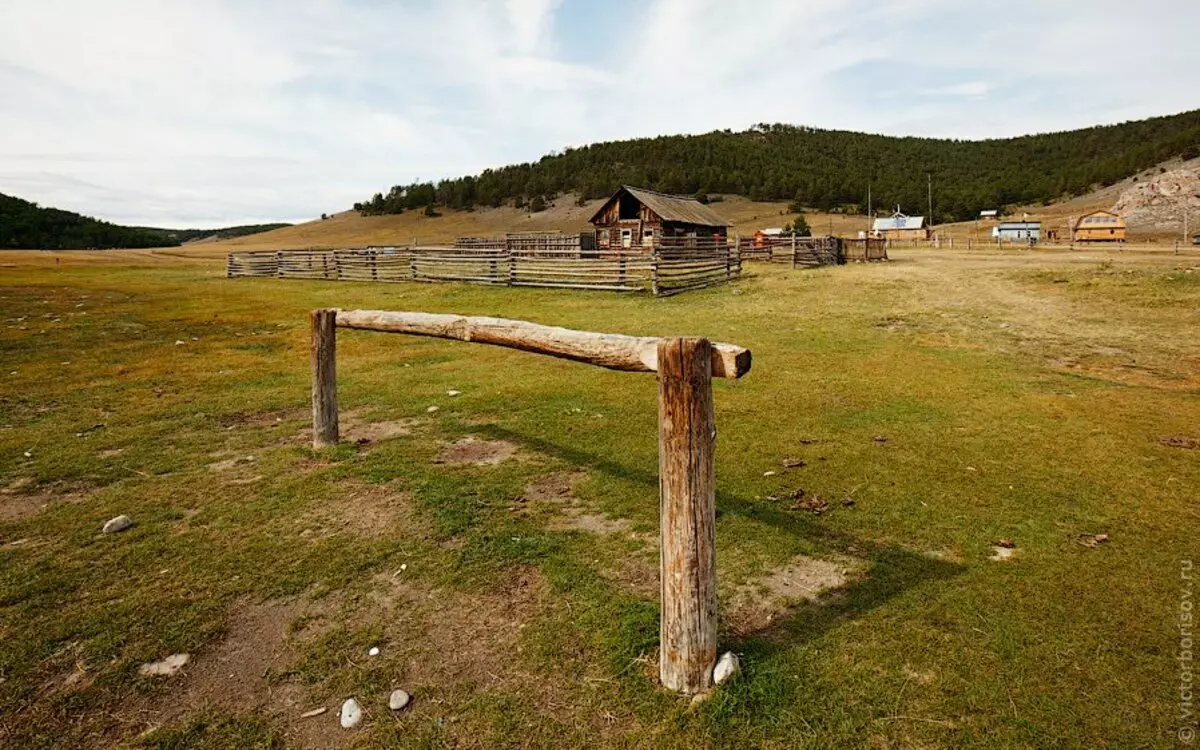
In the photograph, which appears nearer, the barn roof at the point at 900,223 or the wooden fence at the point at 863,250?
the wooden fence at the point at 863,250

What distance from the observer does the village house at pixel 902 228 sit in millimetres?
84863

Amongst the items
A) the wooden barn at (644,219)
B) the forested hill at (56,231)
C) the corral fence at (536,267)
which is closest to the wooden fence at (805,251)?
the wooden barn at (644,219)

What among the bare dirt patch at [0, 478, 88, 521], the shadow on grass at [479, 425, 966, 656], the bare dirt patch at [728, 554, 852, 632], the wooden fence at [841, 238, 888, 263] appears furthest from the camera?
the wooden fence at [841, 238, 888, 263]

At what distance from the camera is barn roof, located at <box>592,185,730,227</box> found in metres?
39.6

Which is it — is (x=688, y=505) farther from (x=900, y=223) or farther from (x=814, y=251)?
(x=900, y=223)

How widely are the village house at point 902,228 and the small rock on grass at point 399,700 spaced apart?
91831 mm

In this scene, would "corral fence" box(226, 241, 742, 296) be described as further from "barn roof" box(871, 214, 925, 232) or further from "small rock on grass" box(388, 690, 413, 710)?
"barn roof" box(871, 214, 925, 232)

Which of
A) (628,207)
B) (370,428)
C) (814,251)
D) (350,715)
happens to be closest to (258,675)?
(350,715)

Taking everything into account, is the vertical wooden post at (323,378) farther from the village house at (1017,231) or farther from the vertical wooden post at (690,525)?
the village house at (1017,231)

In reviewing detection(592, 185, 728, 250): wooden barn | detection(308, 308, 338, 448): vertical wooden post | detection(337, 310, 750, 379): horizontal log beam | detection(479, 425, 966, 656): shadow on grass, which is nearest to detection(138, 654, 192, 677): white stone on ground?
detection(337, 310, 750, 379): horizontal log beam

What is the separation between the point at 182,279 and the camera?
34719mm

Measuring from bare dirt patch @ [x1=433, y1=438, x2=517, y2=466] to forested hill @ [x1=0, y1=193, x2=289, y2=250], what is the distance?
147624 mm

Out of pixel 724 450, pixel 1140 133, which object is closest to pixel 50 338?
pixel 724 450

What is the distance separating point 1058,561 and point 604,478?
3.47 m
